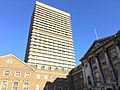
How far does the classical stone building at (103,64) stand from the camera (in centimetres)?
3036

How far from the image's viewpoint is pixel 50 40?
9856 centimetres

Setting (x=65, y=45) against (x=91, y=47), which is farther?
(x=65, y=45)

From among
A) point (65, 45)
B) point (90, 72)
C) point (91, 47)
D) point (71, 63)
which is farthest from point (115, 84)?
point (65, 45)

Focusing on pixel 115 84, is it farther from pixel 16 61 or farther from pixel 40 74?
pixel 16 61

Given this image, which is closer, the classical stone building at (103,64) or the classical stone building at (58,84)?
the classical stone building at (103,64)

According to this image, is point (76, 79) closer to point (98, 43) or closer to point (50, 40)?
point (98, 43)

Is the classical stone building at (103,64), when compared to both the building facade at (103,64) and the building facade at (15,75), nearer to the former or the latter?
the building facade at (103,64)

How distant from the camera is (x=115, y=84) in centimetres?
2933

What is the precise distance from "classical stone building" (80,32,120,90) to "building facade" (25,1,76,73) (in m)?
45.4

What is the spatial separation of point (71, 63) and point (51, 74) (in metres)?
47.7

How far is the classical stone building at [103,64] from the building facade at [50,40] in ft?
149

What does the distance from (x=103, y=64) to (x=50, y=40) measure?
66876mm

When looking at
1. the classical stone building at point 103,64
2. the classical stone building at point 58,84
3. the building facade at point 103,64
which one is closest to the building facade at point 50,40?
the classical stone building at point 58,84

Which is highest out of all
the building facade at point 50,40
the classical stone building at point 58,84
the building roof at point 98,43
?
the building facade at point 50,40
